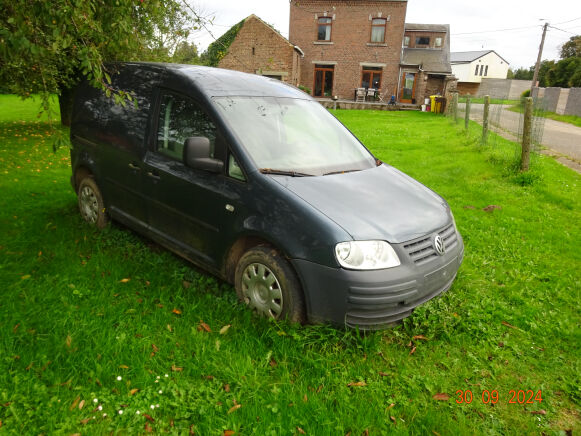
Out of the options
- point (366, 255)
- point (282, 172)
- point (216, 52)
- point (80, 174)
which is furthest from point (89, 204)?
point (366, 255)

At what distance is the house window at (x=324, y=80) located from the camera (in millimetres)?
34812

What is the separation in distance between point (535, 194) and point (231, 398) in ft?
22.8

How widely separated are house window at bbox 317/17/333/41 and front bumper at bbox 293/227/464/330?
3451cm

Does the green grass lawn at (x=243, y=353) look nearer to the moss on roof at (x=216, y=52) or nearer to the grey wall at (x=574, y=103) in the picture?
the moss on roof at (x=216, y=52)

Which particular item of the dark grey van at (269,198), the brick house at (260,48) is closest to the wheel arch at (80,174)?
the dark grey van at (269,198)

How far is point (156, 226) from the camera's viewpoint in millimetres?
4332

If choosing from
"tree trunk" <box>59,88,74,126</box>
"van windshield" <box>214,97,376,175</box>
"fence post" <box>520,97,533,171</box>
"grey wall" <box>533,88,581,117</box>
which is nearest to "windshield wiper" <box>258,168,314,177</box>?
"van windshield" <box>214,97,376,175</box>

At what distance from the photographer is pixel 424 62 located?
35.2 m

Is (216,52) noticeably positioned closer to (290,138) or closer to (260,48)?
(290,138)

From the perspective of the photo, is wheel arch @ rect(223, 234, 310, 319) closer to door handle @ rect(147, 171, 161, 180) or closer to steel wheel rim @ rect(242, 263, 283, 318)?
steel wheel rim @ rect(242, 263, 283, 318)

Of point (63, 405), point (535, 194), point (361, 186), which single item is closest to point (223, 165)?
point (361, 186)

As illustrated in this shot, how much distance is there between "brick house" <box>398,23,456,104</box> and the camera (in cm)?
3381

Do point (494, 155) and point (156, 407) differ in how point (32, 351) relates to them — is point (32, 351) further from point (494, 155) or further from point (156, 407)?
point (494, 155)

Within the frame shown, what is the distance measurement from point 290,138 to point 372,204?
109 centimetres
